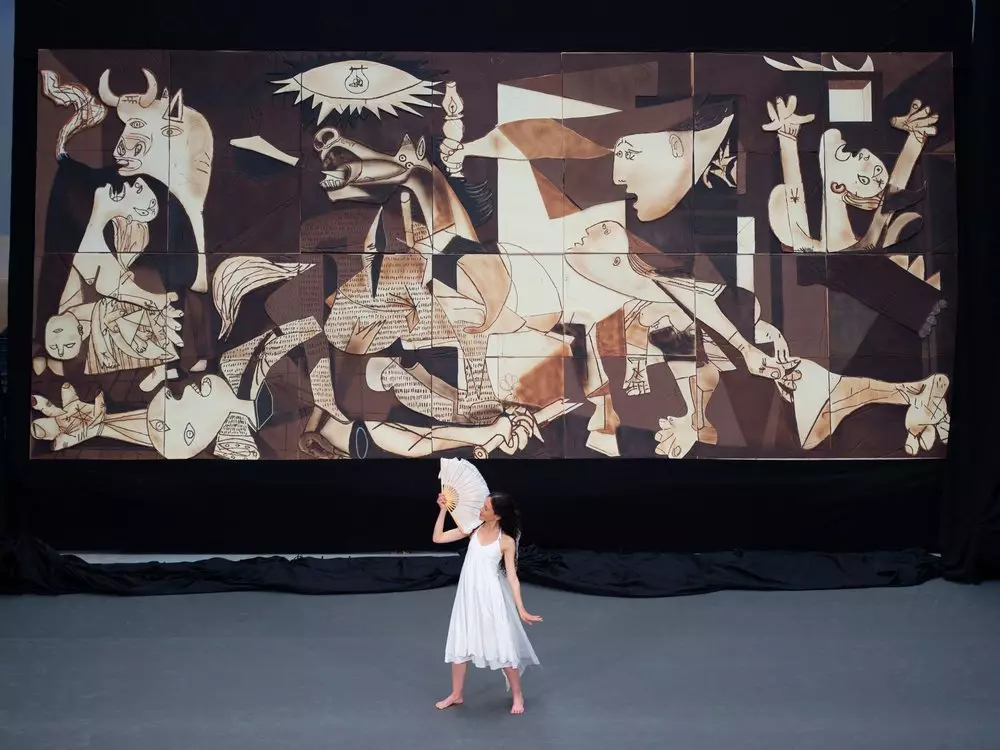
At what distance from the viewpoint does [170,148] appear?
7426mm

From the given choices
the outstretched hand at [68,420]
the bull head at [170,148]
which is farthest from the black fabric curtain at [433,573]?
the bull head at [170,148]

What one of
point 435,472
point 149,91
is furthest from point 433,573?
point 149,91

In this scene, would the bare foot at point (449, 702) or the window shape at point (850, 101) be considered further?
the window shape at point (850, 101)

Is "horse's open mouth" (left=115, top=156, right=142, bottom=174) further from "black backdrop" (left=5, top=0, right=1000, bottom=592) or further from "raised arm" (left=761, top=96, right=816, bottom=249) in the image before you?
"raised arm" (left=761, top=96, right=816, bottom=249)

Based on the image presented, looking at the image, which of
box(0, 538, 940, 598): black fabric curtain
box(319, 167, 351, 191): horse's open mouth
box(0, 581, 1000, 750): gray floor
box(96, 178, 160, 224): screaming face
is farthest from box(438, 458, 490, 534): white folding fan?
box(96, 178, 160, 224): screaming face

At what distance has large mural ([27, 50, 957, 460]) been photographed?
739cm

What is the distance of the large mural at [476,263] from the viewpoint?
7.39 m

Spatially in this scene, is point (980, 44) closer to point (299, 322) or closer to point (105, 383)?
point (299, 322)

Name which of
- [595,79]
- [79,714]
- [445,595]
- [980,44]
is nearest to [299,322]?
[445,595]

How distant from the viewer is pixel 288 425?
24.3ft

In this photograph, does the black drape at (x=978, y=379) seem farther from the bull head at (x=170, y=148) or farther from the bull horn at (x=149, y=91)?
the bull horn at (x=149, y=91)

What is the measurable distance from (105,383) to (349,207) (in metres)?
2.29

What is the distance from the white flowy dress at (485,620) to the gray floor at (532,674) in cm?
29

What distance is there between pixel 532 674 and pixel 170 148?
488 cm
